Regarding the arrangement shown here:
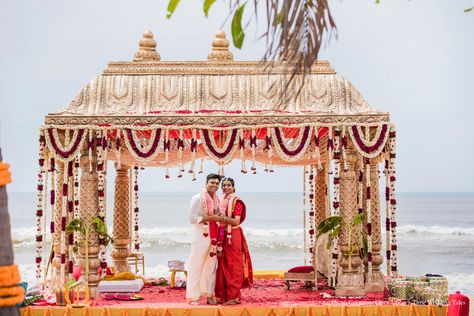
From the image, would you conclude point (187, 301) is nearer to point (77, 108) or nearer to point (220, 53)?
point (77, 108)

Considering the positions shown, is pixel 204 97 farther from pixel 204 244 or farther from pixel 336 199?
pixel 336 199

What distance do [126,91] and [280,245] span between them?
73.7ft

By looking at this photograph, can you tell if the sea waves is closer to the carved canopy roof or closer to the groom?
the carved canopy roof

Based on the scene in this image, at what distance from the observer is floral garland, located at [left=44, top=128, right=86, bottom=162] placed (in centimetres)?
947

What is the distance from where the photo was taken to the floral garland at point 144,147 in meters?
9.57

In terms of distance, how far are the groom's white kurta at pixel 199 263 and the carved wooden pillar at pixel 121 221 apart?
10.2 feet

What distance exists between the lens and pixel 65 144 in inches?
374

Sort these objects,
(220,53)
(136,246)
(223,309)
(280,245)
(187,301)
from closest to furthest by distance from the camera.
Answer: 1. (223,309)
2. (187,301)
3. (220,53)
4. (136,246)
5. (280,245)

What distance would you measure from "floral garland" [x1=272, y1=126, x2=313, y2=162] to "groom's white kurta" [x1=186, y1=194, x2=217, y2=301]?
1.11 m

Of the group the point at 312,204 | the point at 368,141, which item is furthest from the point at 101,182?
the point at 312,204

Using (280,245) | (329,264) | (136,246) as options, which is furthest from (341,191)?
(280,245)

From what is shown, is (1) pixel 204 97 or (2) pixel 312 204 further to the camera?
(2) pixel 312 204

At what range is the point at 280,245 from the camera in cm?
3203

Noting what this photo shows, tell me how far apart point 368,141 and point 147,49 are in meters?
3.22
